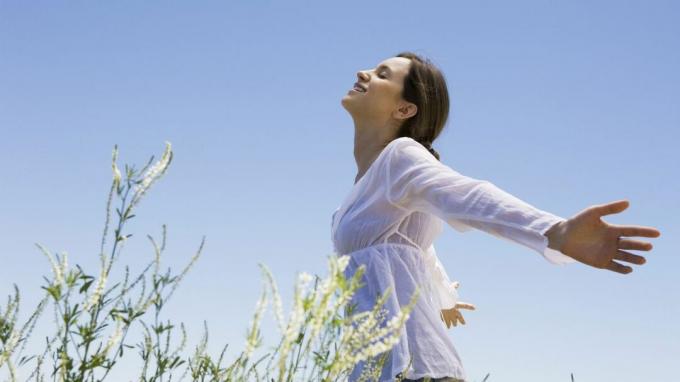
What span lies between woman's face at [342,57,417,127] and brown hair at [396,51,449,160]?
0.04m

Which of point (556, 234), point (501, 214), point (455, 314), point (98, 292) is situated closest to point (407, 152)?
point (501, 214)

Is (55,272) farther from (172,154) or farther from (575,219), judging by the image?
(575,219)

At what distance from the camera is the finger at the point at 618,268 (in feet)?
7.04

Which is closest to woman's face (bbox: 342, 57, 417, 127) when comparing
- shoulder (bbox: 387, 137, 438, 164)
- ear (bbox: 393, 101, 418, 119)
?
ear (bbox: 393, 101, 418, 119)

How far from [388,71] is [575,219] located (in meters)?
1.76

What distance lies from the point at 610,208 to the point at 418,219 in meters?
1.07

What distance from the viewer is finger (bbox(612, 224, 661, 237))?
6.86 ft

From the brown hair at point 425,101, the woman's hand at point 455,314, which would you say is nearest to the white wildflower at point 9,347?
the brown hair at point 425,101

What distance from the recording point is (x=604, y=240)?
212 cm

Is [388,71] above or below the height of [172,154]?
above

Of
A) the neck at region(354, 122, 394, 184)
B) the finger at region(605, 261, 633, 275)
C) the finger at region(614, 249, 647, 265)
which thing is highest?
the neck at region(354, 122, 394, 184)

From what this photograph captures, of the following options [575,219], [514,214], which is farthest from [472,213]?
[575,219]

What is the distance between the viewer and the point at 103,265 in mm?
1609

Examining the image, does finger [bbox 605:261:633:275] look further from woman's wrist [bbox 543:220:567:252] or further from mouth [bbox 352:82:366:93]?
mouth [bbox 352:82:366:93]
